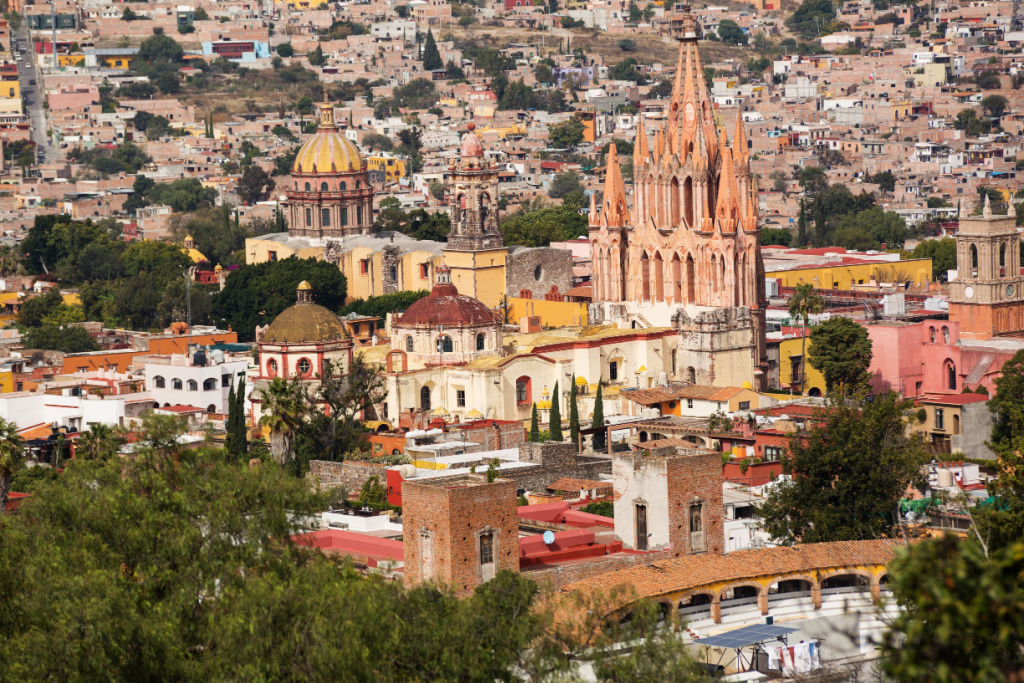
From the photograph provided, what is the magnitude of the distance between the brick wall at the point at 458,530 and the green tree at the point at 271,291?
4988cm

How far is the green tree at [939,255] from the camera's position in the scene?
95.6 meters

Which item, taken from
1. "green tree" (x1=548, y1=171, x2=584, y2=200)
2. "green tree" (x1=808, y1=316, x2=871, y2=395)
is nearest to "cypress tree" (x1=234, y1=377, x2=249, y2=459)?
"green tree" (x1=808, y1=316, x2=871, y2=395)

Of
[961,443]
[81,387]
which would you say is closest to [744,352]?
[961,443]

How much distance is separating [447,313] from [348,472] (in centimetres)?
1353

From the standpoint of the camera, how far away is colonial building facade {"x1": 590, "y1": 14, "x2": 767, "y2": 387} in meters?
66.4

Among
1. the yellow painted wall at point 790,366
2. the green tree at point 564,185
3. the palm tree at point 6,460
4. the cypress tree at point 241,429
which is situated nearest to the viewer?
the palm tree at point 6,460

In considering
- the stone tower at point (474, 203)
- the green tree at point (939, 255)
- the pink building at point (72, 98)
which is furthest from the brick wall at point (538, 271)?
the pink building at point (72, 98)

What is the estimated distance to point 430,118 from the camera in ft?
628

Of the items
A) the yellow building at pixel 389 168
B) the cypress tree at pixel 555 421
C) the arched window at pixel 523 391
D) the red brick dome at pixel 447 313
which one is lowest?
the cypress tree at pixel 555 421

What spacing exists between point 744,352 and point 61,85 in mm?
132225

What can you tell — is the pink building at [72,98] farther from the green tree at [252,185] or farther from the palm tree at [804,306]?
the palm tree at [804,306]

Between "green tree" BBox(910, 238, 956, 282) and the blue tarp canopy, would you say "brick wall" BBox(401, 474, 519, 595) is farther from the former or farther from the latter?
"green tree" BBox(910, 238, 956, 282)

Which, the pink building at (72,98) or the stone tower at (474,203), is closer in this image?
the stone tower at (474,203)

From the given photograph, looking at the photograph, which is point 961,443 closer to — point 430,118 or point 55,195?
point 55,195
